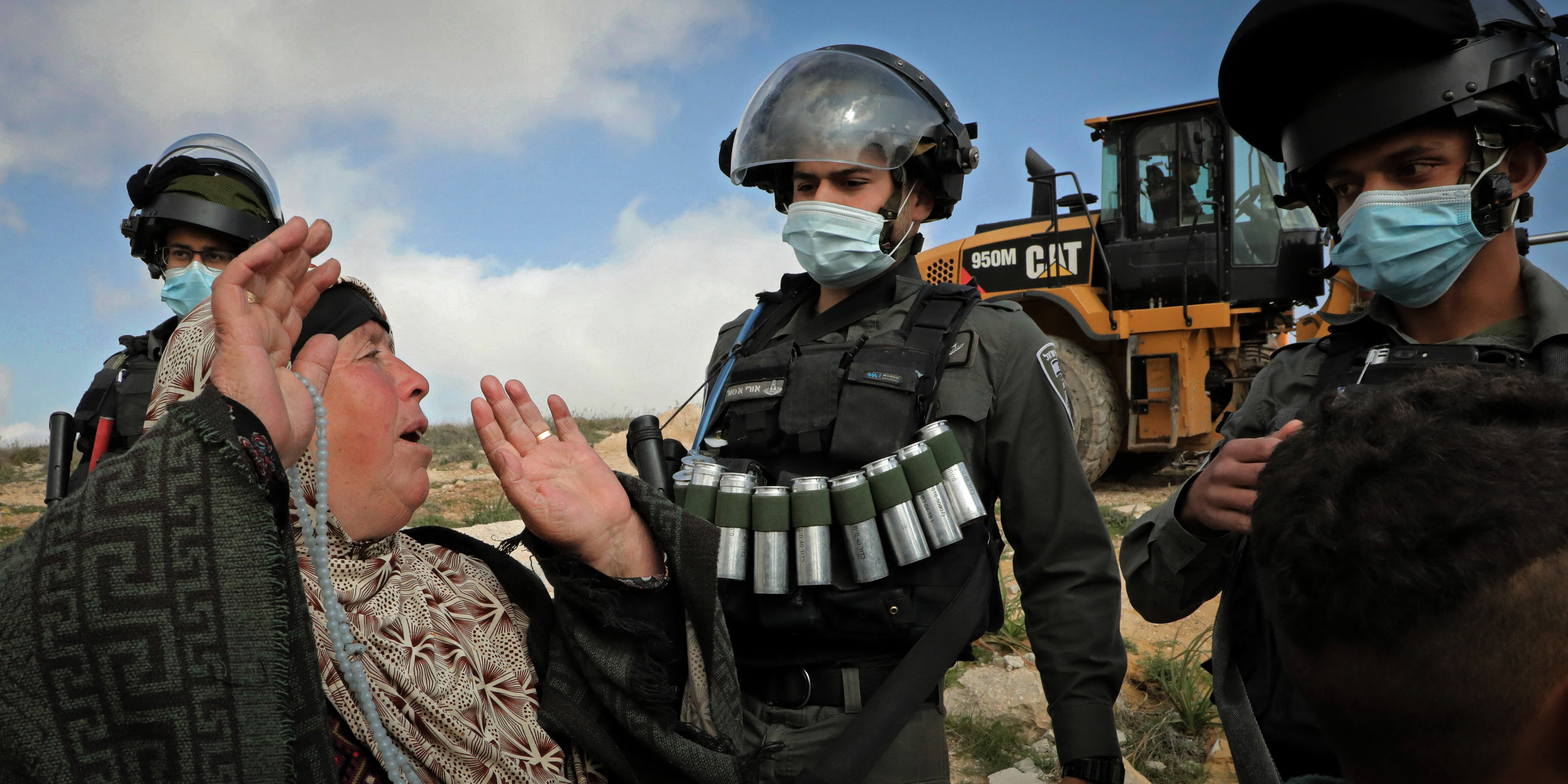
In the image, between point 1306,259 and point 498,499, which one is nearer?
point 1306,259

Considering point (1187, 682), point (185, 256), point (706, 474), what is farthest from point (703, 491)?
point (1187, 682)

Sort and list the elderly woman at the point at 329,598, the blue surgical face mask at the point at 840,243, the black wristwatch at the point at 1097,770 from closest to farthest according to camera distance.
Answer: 1. the elderly woman at the point at 329,598
2. the black wristwatch at the point at 1097,770
3. the blue surgical face mask at the point at 840,243

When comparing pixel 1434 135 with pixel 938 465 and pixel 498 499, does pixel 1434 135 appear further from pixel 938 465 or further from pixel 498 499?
pixel 498 499

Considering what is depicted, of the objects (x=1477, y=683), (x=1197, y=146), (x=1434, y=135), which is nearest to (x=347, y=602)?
(x=1477, y=683)

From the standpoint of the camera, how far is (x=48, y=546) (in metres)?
1.23

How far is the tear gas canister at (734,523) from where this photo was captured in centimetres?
238

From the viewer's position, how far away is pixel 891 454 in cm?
237

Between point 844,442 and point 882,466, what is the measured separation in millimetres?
115

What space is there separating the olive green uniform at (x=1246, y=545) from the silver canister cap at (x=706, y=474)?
3.27ft

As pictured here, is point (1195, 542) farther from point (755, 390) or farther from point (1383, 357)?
point (755, 390)

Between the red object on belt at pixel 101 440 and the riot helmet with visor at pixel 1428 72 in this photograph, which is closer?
the riot helmet with visor at pixel 1428 72

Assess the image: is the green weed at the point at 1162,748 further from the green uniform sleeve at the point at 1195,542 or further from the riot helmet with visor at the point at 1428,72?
the riot helmet with visor at the point at 1428,72

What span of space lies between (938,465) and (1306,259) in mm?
8379

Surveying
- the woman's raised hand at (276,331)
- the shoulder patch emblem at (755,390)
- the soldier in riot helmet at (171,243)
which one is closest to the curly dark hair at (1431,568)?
the woman's raised hand at (276,331)
